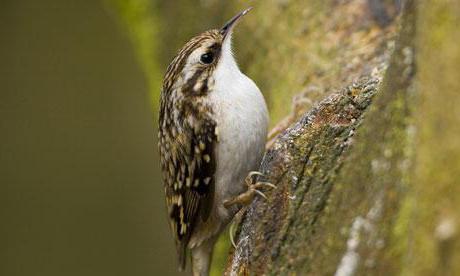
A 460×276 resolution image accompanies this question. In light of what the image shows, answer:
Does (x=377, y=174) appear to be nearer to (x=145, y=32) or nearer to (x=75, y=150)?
(x=145, y=32)

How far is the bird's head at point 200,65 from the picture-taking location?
3010mm

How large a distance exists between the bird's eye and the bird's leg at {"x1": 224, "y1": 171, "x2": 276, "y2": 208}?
1.62 feet

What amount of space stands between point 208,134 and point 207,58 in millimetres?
302

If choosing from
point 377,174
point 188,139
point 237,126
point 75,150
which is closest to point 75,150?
point 75,150

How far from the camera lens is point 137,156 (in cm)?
607

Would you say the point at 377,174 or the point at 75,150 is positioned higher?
the point at 377,174

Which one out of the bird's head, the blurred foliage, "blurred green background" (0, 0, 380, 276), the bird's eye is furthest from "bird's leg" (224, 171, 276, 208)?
"blurred green background" (0, 0, 380, 276)

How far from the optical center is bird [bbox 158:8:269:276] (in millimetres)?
2936

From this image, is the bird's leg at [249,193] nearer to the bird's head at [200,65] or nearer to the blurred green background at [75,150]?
the bird's head at [200,65]

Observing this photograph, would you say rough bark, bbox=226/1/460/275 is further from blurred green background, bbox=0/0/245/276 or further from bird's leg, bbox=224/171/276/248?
blurred green background, bbox=0/0/245/276

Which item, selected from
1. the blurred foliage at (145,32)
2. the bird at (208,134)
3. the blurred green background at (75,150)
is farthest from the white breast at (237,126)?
the blurred green background at (75,150)

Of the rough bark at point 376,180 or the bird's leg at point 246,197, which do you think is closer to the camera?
the rough bark at point 376,180

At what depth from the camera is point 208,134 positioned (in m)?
2.97

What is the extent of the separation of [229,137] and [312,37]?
3.10 ft
